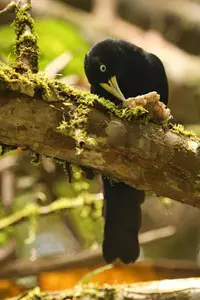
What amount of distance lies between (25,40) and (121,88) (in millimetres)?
819

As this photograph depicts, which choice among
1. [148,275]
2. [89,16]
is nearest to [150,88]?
[148,275]

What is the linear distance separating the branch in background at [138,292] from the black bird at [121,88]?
0.37 metres

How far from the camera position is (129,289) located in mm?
2121

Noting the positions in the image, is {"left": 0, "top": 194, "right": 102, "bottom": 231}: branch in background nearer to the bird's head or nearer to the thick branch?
the bird's head

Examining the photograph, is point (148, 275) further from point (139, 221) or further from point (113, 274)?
point (139, 221)

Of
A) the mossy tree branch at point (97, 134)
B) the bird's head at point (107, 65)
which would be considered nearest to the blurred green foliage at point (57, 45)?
the bird's head at point (107, 65)

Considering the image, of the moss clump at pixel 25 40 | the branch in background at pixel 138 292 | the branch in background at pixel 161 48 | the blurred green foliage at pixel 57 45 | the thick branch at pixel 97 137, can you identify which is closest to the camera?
the thick branch at pixel 97 137

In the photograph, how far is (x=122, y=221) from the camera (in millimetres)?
2545

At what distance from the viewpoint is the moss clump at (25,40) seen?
1829mm

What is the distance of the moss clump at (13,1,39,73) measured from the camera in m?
1.83

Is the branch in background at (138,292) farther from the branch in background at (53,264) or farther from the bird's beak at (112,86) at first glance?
the bird's beak at (112,86)

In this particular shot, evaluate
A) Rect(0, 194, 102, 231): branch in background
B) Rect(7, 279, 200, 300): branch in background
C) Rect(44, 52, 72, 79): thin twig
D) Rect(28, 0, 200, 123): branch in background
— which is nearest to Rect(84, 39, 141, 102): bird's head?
Rect(44, 52, 72, 79): thin twig

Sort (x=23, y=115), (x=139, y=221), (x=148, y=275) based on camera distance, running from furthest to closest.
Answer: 1. (x=148, y=275)
2. (x=139, y=221)
3. (x=23, y=115)

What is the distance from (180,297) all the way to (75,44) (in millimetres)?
1800
